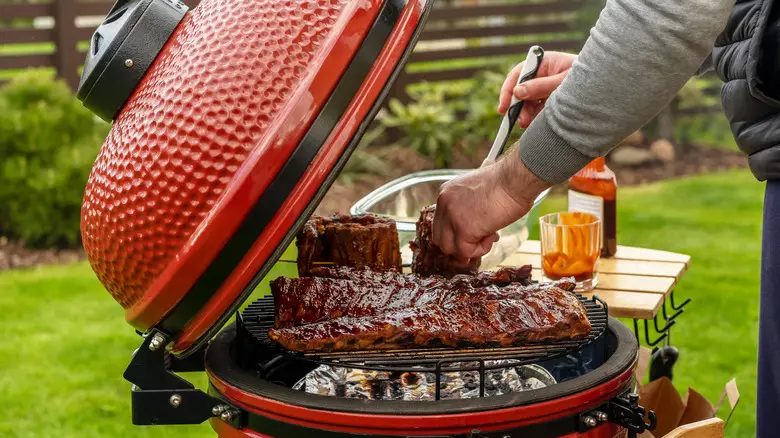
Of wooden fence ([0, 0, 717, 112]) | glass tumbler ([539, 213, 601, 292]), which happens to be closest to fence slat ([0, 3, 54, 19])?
wooden fence ([0, 0, 717, 112])

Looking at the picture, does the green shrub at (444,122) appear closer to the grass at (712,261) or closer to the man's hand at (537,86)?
the grass at (712,261)

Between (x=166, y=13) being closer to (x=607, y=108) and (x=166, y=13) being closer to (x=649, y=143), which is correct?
(x=607, y=108)

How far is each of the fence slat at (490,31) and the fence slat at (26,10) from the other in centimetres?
395

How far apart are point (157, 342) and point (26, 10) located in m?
7.15

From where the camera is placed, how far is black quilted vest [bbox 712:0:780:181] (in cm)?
237

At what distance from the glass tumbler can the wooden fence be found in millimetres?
5977

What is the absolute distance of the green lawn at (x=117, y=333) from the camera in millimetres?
4773

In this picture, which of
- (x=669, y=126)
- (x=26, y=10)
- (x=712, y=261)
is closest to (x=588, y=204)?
(x=712, y=261)

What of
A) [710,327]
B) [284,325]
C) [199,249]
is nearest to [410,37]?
[199,249]

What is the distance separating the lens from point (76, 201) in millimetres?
7141

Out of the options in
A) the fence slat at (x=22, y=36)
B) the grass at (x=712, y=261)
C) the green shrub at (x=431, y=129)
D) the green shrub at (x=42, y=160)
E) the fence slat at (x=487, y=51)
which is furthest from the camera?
the fence slat at (x=487, y=51)

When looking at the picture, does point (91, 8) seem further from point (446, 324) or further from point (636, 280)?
point (446, 324)

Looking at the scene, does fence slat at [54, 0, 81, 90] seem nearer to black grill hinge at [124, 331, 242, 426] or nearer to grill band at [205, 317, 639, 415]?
grill band at [205, 317, 639, 415]

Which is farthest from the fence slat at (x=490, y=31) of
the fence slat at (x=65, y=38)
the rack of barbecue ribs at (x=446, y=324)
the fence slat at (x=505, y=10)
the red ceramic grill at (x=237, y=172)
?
the red ceramic grill at (x=237, y=172)
